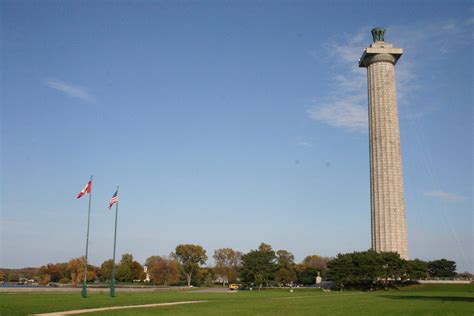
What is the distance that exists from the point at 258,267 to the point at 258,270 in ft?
2.38

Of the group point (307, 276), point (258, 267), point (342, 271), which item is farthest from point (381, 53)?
point (307, 276)

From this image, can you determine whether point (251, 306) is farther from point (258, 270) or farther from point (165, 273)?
point (165, 273)

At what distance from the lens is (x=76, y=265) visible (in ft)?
387

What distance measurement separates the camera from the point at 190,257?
135m

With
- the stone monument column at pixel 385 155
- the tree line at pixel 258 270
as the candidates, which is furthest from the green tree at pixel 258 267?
the stone monument column at pixel 385 155

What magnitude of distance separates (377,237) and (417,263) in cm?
1288

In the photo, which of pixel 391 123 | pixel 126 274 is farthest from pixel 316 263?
pixel 391 123

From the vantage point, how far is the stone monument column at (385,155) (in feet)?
334

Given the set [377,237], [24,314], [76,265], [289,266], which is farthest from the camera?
[289,266]

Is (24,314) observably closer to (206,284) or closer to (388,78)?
(388,78)

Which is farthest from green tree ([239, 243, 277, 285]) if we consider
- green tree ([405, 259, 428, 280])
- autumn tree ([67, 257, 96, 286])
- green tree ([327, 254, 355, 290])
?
autumn tree ([67, 257, 96, 286])

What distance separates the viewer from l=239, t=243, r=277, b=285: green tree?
101 m

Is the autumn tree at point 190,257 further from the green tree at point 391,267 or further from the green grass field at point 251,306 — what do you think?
the green grass field at point 251,306

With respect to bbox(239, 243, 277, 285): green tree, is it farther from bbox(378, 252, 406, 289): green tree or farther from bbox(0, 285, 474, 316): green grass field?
bbox(0, 285, 474, 316): green grass field
